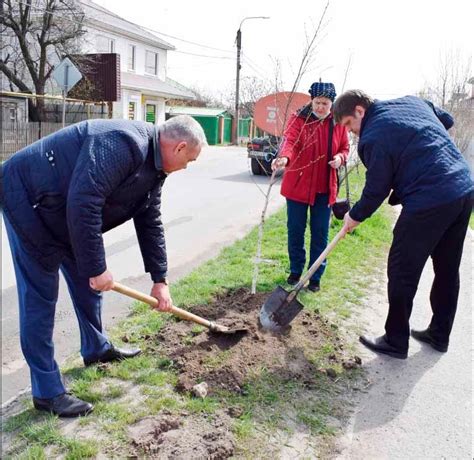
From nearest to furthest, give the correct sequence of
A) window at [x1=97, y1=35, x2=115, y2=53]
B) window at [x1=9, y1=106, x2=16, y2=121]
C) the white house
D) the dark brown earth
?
the dark brown earth < window at [x1=9, y1=106, x2=16, y2=121] < the white house < window at [x1=97, y1=35, x2=115, y2=53]

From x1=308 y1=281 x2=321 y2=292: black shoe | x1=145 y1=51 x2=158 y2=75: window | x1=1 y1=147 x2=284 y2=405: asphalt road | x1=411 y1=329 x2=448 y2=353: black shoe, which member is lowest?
x1=1 y1=147 x2=284 y2=405: asphalt road

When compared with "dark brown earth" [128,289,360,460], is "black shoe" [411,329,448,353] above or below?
below

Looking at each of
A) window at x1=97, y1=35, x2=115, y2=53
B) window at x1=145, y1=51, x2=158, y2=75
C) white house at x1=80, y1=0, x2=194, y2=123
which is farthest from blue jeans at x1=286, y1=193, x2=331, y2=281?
window at x1=145, y1=51, x2=158, y2=75

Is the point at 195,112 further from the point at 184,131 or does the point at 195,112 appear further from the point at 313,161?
the point at 184,131

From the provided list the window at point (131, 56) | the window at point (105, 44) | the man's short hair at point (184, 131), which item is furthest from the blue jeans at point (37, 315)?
the window at point (131, 56)

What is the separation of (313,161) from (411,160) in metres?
1.34

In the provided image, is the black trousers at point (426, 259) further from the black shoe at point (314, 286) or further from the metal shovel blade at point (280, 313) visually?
the black shoe at point (314, 286)

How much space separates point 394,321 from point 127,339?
2017 mm

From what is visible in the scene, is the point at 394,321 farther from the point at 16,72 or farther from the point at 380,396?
the point at 16,72

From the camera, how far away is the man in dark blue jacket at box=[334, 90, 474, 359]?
334 cm

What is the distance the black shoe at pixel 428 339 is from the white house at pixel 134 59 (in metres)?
23.5

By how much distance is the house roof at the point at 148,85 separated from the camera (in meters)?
27.4

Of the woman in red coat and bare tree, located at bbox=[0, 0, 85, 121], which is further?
bare tree, located at bbox=[0, 0, 85, 121]

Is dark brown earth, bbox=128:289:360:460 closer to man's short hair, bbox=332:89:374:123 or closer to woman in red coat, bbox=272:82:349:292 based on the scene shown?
woman in red coat, bbox=272:82:349:292
